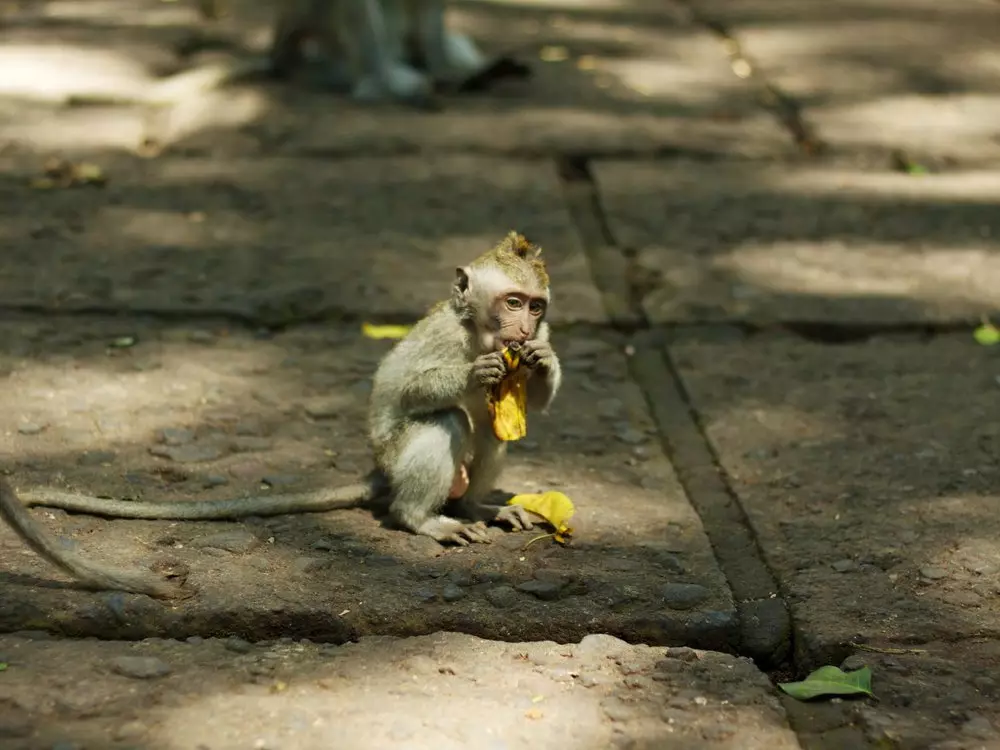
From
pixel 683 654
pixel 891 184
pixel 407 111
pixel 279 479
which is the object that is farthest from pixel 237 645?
pixel 407 111

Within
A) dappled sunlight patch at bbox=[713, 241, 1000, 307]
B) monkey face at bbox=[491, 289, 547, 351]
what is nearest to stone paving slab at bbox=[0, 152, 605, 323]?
dappled sunlight patch at bbox=[713, 241, 1000, 307]

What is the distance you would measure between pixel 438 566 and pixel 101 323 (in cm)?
165

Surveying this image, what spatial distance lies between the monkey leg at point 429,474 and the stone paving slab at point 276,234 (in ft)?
3.96

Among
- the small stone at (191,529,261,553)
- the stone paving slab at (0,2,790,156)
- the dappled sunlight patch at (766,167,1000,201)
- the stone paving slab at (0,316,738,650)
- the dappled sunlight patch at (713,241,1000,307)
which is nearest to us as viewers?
the stone paving slab at (0,316,738,650)

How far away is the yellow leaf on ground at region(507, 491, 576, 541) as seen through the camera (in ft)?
10.5

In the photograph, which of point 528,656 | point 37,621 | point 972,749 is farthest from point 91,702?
point 972,749

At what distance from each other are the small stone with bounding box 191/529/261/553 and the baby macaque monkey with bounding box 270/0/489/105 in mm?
3780

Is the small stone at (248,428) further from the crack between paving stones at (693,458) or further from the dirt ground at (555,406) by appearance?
the crack between paving stones at (693,458)

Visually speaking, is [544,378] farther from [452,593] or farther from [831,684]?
[831,684]

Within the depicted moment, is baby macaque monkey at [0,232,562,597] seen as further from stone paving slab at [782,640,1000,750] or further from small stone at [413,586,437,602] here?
stone paving slab at [782,640,1000,750]

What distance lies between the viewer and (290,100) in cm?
661

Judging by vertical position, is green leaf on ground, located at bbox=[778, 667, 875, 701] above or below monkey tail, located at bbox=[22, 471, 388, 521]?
below

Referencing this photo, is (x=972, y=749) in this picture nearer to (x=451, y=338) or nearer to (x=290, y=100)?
(x=451, y=338)

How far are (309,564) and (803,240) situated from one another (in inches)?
106
